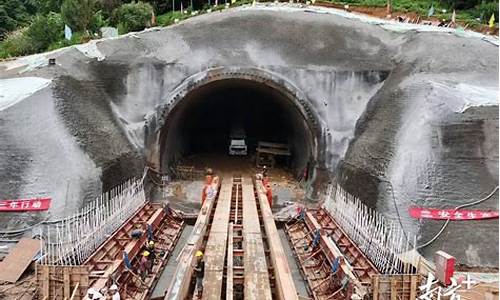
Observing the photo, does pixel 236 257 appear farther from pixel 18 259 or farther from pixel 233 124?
pixel 233 124

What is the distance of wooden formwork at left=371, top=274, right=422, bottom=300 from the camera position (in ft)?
33.3

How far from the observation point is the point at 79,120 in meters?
15.8

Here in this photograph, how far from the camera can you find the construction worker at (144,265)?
1212 centimetres

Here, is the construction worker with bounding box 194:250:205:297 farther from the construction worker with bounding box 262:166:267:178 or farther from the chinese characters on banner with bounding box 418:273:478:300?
the construction worker with bounding box 262:166:267:178

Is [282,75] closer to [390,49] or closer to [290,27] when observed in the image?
[290,27]

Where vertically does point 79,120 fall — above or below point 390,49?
below

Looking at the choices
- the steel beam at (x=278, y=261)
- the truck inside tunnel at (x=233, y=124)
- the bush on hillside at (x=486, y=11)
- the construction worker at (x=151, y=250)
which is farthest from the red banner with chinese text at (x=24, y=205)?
the bush on hillside at (x=486, y=11)

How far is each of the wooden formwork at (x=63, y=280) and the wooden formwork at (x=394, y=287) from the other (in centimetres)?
537

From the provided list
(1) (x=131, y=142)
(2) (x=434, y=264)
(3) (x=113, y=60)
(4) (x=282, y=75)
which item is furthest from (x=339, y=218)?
(3) (x=113, y=60)

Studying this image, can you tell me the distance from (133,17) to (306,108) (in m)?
14.7

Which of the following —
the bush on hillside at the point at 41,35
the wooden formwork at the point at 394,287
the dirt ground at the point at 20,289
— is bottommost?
the dirt ground at the point at 20,289

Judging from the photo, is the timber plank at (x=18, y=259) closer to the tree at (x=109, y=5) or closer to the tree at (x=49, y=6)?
the tree at (x=109, y=5)

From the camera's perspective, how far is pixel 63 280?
10.1 m

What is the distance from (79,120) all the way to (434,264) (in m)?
10.3
